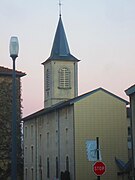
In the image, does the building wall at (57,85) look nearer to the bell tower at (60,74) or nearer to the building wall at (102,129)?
the bell tower at (60,74)

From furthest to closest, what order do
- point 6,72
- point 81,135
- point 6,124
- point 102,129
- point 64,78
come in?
point 64,78
point 102,129
point 81,135
point 6,72
point 6,124

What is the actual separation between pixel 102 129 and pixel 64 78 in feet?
→ 56.3

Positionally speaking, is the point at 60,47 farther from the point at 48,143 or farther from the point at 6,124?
the point at 6,124

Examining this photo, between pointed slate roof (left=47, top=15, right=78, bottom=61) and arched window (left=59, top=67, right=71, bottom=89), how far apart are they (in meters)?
1.66

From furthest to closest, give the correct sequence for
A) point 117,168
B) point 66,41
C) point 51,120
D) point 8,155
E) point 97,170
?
point 66,41 → point 51,120 → point 117,168 → point 8,155 → point 97,170

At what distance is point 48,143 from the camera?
2281 inches

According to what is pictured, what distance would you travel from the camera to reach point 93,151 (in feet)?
52.9

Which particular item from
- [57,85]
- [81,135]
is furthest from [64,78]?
[81,135]

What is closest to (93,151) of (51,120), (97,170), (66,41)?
(97,170)

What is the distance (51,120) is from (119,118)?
9.79 metres

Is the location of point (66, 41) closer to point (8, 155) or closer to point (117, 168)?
point (117, 168)

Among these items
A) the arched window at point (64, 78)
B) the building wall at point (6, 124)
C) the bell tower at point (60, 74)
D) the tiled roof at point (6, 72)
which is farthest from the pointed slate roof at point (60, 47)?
the building wall at point (6, 124)

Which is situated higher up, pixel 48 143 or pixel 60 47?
pixel 60 47

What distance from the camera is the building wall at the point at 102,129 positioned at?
48.6 meters
